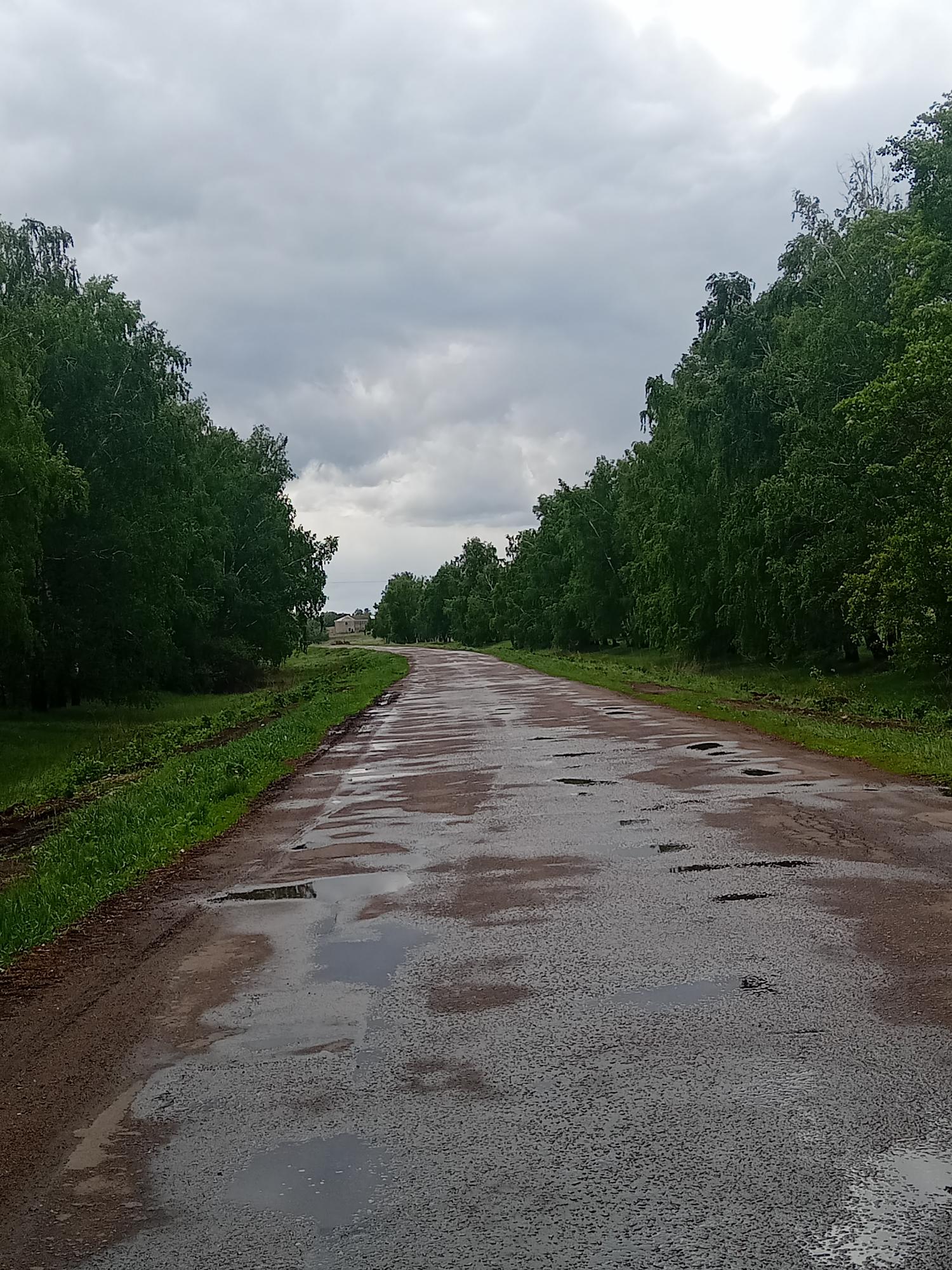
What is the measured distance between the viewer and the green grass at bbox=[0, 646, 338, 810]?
2308 cm

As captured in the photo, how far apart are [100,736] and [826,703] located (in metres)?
19.3

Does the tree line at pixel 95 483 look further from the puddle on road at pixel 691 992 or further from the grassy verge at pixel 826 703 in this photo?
the puddle on road at pixel 691 992

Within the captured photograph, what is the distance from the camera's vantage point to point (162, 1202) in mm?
4262

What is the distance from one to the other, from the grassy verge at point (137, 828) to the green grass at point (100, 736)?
6.11ft

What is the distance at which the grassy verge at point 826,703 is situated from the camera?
56.0ft

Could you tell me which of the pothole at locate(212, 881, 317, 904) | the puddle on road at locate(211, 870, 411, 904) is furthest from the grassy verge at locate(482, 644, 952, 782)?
the pothole at locate(212, 881, 317, 904)

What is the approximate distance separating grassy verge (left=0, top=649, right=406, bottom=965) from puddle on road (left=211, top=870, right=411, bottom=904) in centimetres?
123

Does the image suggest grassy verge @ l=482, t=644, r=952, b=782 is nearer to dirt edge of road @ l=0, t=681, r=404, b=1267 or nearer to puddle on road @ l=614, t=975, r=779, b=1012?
puddle on road @ l=614, t=975, r=779, b=1012

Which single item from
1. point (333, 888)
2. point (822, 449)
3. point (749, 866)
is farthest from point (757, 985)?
point (822, 449)

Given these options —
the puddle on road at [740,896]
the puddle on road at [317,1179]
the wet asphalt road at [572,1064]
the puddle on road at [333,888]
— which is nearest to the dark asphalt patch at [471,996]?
the wet asphalt road at [572,1064]

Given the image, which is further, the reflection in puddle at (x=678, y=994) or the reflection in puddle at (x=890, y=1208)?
the reflection in puddle at (x=678, y=994)

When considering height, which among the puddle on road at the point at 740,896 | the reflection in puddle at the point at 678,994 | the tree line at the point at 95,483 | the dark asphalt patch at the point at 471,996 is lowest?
the dark asphalt patch at the point at 471,996

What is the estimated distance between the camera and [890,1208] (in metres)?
3.84

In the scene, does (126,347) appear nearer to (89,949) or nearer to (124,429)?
(124,429)
